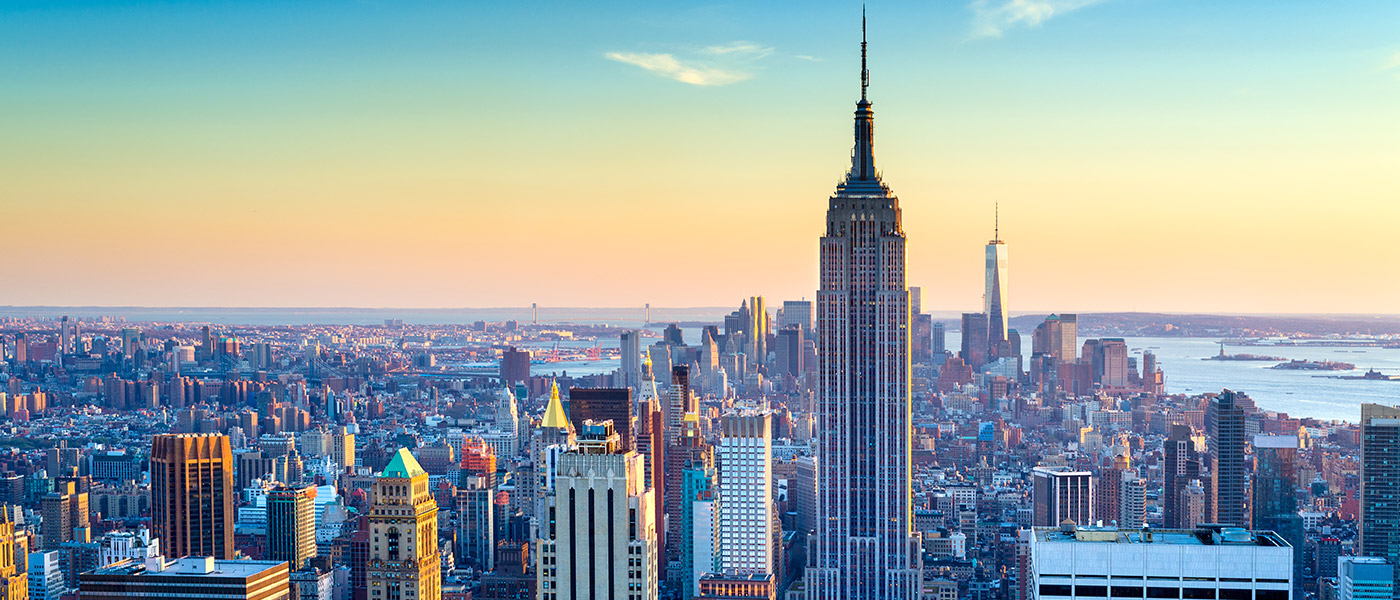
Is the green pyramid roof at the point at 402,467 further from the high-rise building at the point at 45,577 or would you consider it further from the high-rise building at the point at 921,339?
the high-rise building at the point at 921,339

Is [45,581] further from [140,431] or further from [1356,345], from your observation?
[1356,345]

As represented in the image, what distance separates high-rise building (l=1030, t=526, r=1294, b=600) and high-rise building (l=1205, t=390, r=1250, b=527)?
17.6m

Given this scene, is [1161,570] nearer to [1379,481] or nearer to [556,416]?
[1379,481]

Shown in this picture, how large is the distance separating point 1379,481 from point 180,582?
20689 millimetres

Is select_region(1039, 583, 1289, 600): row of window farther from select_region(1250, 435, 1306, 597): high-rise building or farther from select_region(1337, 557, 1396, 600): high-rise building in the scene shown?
select_region(1250, 435, 1306, 597): high-rise building

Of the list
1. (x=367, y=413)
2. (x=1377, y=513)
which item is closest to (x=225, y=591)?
(x=1377, y=513)

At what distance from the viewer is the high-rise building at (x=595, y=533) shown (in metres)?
14.9

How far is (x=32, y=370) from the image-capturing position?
4200cm

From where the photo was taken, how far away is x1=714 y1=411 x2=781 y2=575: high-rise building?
1096 inches

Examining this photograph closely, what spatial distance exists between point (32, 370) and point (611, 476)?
3251 centimetres

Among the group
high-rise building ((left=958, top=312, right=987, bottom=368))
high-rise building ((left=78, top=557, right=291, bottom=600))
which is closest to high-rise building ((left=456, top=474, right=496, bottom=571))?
high-rise building ((left=78, top=557, right=291, bottom=600))

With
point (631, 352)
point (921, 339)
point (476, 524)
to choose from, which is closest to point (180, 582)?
point (476, 524)

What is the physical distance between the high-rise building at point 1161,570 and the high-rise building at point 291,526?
18.0m

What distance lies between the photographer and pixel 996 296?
43406 mm
